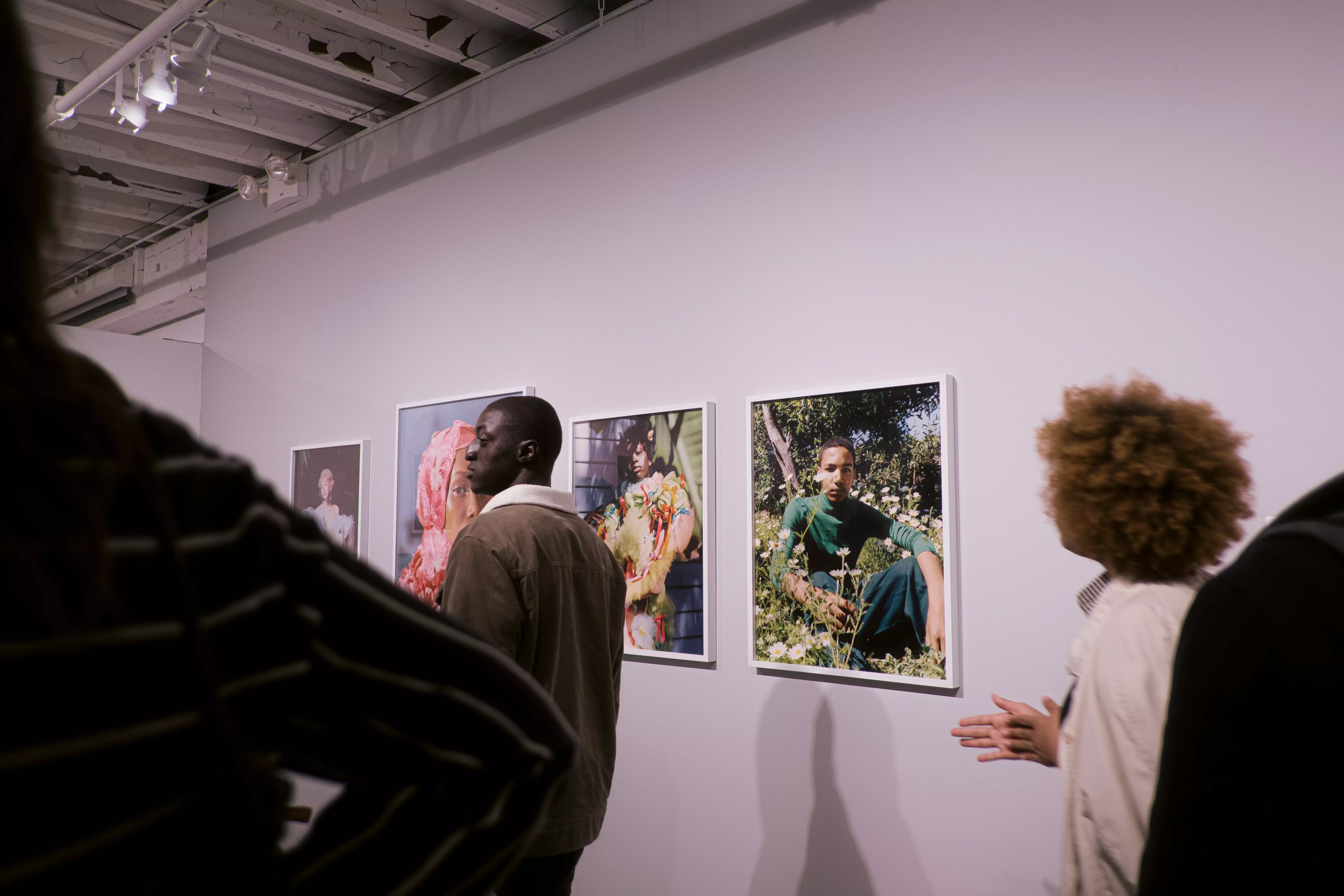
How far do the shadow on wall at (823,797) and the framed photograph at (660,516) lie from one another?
407 mm

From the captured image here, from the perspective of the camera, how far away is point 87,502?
49 centimetres

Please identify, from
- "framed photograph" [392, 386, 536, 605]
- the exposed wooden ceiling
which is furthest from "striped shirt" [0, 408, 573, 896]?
the exposed wooden ceiling

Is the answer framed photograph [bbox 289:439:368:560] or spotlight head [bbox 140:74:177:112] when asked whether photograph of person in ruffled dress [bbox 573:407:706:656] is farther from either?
spotlight head [bbox 140:74:177:112]

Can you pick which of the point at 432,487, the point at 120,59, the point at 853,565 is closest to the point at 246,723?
the point at 853,565

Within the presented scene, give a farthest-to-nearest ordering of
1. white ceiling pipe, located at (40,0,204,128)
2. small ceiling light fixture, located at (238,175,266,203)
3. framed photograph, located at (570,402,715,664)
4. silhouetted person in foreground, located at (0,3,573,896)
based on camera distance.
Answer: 1. small ceiling light fixture, located at (238,175,266,203)
2. white ceiling pipe, located at (40,0,204,128)
3. framed photograph, located at (570,402,715,664)
4. silhouetted person in foreground, located at (0,3,573,896)

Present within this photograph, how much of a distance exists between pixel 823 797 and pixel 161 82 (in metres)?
3.92

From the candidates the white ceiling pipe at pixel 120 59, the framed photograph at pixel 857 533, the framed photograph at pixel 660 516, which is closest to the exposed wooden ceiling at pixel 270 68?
the white ceiling pipe at pixel 120 59

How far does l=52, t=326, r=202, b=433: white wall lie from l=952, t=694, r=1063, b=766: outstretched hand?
5.68 meters

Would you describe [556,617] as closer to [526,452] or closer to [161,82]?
[526,452]

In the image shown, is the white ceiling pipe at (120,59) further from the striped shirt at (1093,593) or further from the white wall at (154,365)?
the striped shirt at (1093,593)

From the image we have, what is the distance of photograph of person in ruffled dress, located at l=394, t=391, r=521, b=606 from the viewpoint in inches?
164

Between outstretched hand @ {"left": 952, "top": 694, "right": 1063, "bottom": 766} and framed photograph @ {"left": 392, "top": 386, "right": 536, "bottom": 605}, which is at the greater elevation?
framed photograph @ {"left": 392, "top": 386, "right": 536, "bottom": 605}

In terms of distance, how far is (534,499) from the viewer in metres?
2.61

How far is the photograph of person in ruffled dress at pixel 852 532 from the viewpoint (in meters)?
2.77
